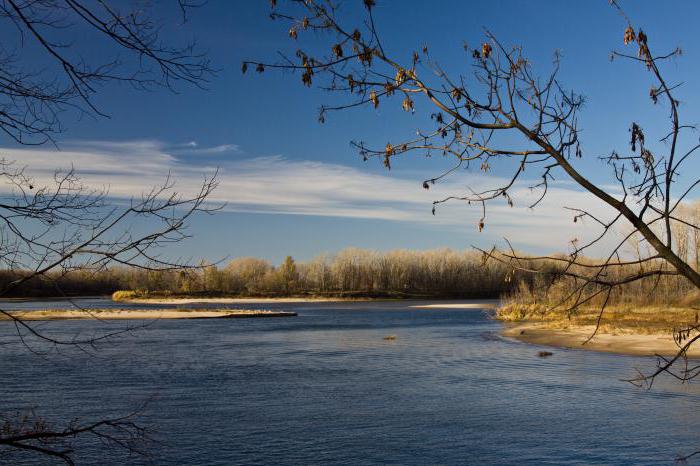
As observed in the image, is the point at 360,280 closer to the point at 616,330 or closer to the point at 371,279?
the point at 371,279

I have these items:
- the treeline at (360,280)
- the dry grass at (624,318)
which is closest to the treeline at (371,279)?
the treeline at (360,280)

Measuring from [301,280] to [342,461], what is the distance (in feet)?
447

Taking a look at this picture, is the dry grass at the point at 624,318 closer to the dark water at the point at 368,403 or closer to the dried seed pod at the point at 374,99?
the dark water at the point at 368,403

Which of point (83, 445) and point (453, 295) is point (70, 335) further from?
point (453, 295)

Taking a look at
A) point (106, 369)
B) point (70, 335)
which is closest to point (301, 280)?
point (70, 335)

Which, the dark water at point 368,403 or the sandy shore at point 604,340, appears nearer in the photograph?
the dark water at point 368,403

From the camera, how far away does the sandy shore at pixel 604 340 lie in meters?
28.3

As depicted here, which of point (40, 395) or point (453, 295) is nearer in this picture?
point (40, 395)

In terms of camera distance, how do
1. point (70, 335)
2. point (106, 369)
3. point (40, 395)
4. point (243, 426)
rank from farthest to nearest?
point (70, 335)
point (106, 369)
point (40, 395)
point (243, 426)

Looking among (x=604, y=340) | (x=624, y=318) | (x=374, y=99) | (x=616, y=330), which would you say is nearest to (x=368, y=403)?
(x=374, y=99)

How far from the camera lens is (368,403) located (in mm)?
16781

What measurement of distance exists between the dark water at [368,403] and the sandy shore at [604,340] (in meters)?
2.53

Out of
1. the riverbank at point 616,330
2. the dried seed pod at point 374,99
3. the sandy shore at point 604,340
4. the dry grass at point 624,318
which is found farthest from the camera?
the dry grass at point 624,318

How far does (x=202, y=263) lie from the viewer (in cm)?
455
